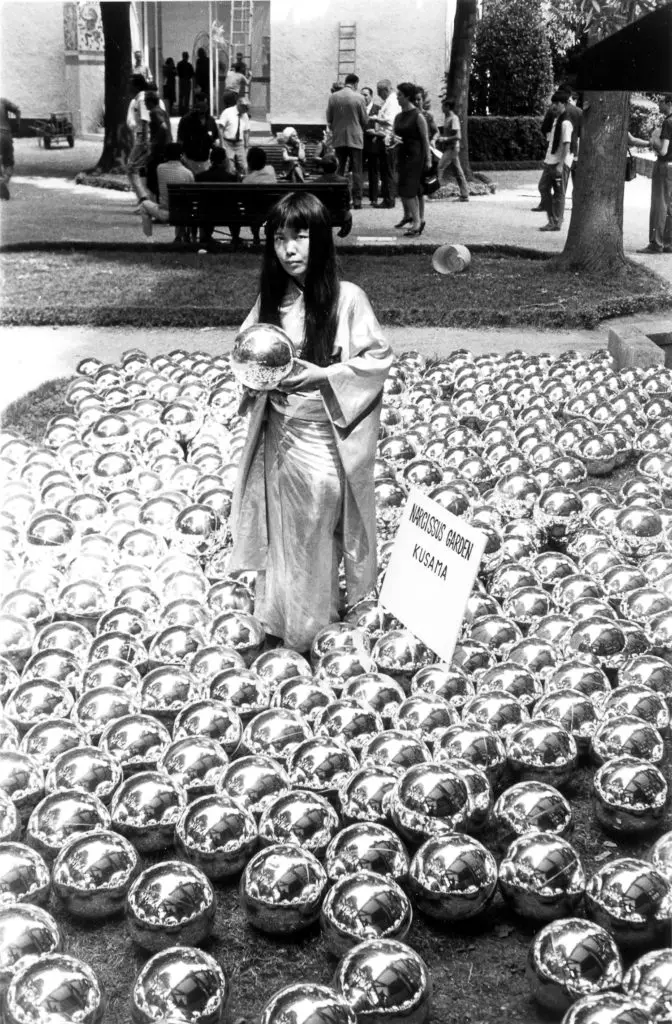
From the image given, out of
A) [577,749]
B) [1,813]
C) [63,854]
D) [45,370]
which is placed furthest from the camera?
[45,370]

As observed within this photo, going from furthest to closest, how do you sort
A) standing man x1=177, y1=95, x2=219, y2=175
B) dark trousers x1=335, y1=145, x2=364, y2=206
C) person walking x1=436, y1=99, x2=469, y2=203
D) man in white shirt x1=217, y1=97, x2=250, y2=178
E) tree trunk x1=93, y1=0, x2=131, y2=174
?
person walking x1=436, y1=99, x2=469, y2=203 < dark trousers x1=335, y1=145, x2=364, y2=206 < tree trunk x1=93, y1=0, x2=131, y2=174 < man in white shirt x1=217, y1=97, x2=250, y2=178 < standing man x1=177, y1=95, x2=219, y2=175

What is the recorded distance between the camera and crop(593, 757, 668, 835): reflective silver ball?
3.41 metres

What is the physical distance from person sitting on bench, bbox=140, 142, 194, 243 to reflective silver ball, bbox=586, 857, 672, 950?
1245 centimetres

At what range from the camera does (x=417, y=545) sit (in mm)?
4176

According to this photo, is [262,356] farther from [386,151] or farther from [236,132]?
[386,151]

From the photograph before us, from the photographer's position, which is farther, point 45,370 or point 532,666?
point 45,370

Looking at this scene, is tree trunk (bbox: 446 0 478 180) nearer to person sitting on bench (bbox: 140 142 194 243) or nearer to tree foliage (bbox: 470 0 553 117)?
tree foliage (bbox: 470 0 553 117)

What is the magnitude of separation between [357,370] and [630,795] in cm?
165

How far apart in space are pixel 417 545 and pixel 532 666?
1.93ft

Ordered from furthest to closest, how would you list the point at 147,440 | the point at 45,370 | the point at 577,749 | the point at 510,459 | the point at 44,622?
the point at 45,370 < the point at 147,440 < the point at 510,459 < the point at 44,622 < the point at 577,749

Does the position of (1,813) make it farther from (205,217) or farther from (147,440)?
(205,217)

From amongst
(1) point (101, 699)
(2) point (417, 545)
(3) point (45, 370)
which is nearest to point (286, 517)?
(2) point (417, 545)

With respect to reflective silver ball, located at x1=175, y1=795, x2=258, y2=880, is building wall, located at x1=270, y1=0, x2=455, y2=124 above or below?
above

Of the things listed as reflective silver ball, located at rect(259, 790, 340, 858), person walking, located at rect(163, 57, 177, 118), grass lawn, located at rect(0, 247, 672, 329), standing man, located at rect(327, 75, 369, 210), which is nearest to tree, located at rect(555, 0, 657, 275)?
grass lawn, located at rect(0, 247, 672, 329)
